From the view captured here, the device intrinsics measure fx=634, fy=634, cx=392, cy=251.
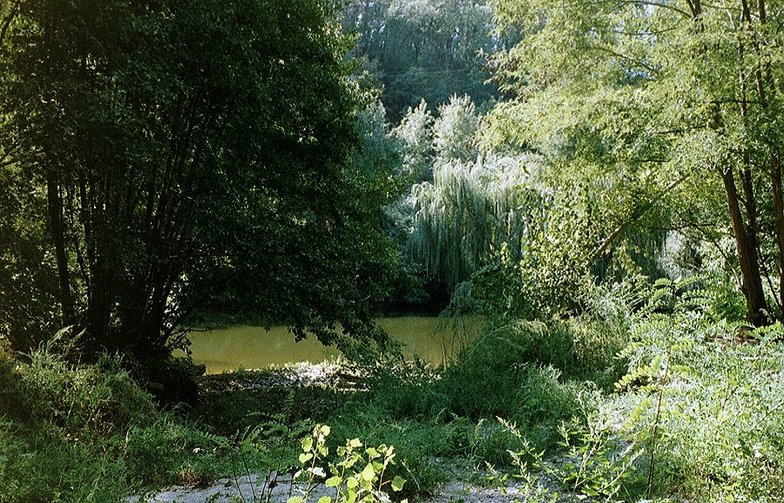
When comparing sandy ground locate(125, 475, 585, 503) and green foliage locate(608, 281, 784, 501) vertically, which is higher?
green foliage locate(608, 281, 784, 501)

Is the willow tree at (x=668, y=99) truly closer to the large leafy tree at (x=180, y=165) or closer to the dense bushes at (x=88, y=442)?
the large leafy tree at (x=180, y=165)

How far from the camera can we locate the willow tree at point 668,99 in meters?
6.06

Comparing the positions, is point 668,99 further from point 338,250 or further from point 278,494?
point 278,494

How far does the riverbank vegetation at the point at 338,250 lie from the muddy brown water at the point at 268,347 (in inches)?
100

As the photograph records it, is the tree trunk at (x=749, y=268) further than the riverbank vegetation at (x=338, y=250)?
Yes

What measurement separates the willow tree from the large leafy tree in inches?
107

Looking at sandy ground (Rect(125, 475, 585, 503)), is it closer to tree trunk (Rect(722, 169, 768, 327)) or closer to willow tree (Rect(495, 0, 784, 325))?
willow tree (Rect(495, 0, 784, 325))

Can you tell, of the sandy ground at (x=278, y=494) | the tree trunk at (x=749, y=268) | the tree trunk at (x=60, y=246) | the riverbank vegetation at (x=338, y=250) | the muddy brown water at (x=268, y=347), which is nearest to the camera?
the sandy ground at (x=278, y=494)

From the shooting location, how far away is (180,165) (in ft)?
23.2

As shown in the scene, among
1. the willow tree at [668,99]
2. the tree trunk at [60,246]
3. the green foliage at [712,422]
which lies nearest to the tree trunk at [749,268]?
the willow tree at [668,99]

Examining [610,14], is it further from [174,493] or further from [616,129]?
[174,493]

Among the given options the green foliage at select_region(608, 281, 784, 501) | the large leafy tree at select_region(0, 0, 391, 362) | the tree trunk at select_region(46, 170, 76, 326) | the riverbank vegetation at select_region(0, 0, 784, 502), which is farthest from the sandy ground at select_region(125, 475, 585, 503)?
the tree trunk at select_region(46, 170, 76, 326)

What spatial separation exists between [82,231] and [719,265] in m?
8.89

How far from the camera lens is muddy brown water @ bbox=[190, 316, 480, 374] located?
1275 cm
